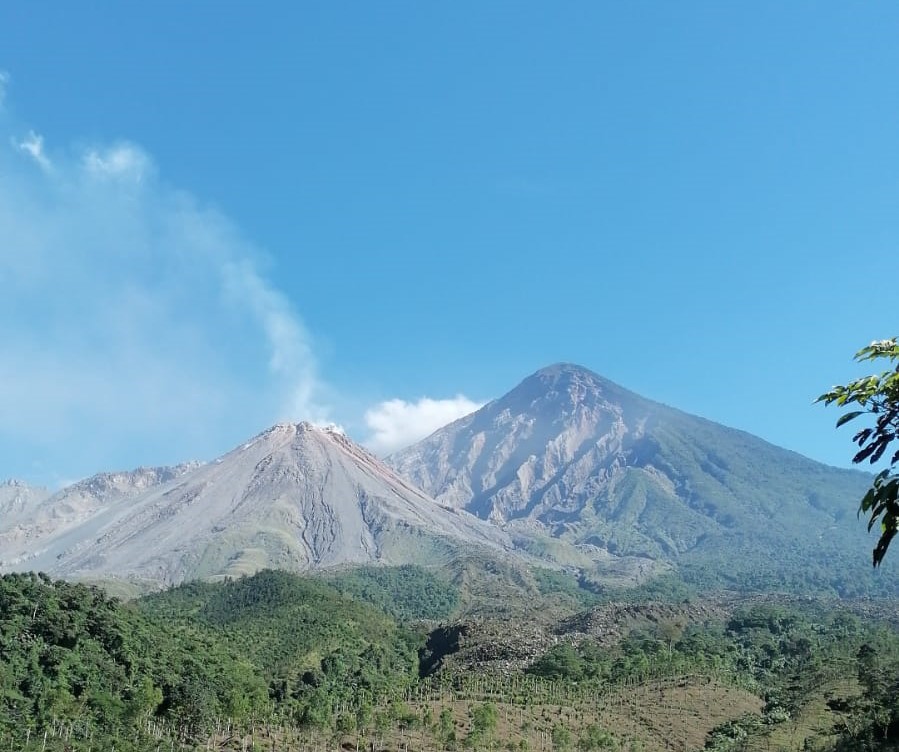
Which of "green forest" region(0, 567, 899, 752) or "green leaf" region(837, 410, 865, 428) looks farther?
"green forest" region(0, 567, 899, 752)

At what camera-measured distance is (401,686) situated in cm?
A: 9094

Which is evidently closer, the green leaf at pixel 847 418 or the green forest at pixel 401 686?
the green leaf at pixel 847 418

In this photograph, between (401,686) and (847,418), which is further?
(401,686)

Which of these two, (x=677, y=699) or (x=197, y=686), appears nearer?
(x=197, y=686)

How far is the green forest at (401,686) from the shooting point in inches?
2270

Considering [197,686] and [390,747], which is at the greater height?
[197,686]

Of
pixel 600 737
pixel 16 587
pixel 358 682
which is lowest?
pixel 600 737

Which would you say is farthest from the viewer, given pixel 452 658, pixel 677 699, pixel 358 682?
pixel 452 658

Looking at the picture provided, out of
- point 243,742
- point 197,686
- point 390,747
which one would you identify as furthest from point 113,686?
point 390,747

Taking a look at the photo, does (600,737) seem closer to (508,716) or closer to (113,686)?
(508,716)

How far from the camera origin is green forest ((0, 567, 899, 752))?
57656 mm

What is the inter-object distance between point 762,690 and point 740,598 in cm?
11240

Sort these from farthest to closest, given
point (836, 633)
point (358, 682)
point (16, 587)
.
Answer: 1. point (836, 633)
2. point (358, 682)
3. point (16, 587)

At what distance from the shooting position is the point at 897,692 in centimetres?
5169
